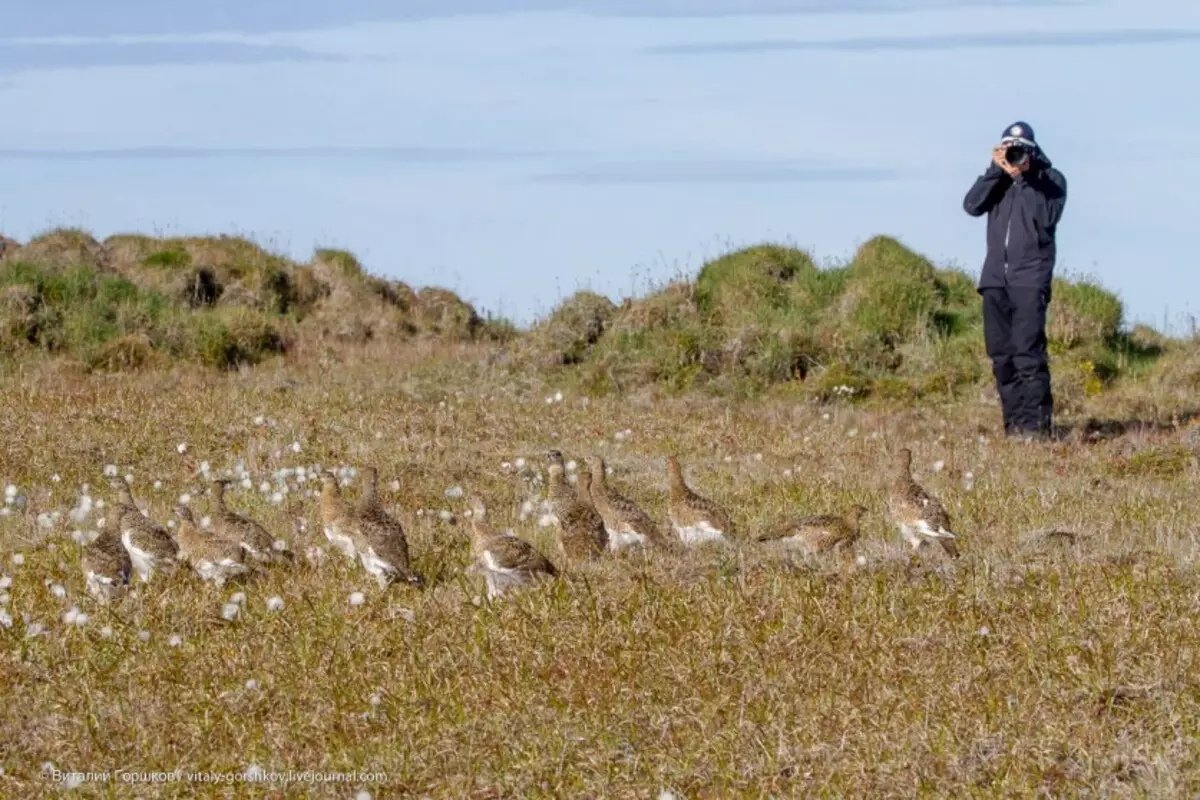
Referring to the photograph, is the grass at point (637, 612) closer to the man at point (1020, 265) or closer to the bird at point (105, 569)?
the bird at point (105, 569)

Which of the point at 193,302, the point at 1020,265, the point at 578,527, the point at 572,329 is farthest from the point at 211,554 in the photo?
the point at 193,302

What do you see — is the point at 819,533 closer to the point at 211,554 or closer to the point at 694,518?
the point at 694,518

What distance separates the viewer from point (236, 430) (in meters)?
16.5

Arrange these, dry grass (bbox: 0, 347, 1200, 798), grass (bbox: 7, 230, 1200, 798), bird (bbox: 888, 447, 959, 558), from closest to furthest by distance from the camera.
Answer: dry grass (bbox: 0, 347, 1200, 798) < grass (bbox: 7, 230, 1200, 798) < bird (bbox: 888, 447, 959, 558)

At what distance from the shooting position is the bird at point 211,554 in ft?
32.2

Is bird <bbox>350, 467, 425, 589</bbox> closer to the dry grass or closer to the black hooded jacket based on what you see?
the dry grass

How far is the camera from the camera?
17.0 metres

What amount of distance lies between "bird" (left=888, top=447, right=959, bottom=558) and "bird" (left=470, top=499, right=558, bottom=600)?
242 centimetres

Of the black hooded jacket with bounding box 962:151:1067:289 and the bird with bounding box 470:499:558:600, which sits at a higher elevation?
the black hooded jacket with bounding box 962:151:1067:289

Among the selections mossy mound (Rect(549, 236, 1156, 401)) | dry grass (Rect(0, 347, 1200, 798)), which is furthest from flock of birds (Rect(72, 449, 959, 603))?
mossy mound (Rect(549, 236, 1156, 401))

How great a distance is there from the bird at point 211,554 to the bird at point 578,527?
1872 mm

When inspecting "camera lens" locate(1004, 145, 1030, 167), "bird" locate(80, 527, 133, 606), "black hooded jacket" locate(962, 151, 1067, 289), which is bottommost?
"bird" locate(80, 527, 133, 606)

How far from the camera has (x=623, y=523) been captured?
10672 mm

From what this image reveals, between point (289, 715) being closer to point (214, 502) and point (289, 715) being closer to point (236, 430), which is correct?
point (214, 502)
